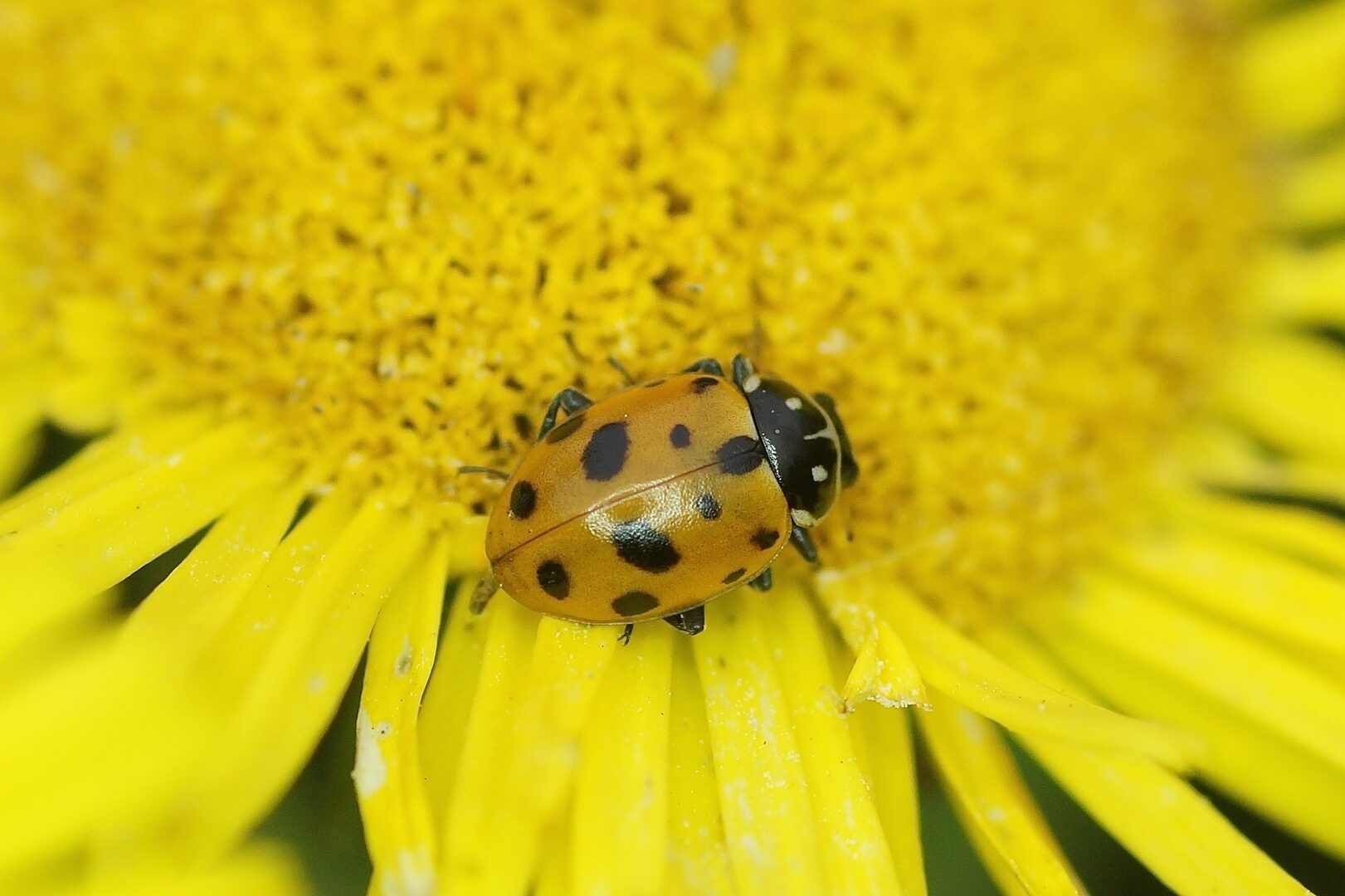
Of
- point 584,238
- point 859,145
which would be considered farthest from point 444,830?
point 859,145

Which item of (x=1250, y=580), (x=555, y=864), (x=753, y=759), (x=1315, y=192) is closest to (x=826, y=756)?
(x=753, y=759)

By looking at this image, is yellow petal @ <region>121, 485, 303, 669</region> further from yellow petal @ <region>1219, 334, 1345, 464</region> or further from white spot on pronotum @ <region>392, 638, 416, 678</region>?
yellow petal @ <region>1219, 334, 1345, 464</region>

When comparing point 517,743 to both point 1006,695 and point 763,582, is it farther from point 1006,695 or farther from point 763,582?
point 1006,695

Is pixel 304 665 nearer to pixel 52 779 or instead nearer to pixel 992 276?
pixel 52 779

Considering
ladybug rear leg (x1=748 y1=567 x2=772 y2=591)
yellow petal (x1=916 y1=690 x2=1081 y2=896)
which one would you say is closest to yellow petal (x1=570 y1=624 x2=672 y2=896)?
ladybug rear leg (x1=748 y1=567 x2=772 y2=591)

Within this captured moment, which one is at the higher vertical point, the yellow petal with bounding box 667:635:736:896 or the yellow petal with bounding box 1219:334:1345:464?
the yellow petal with bounding box 667:635:736:896

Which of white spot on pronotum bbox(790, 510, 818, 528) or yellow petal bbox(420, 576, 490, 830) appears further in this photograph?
white spot on pronotum bbox(790, 510, 818, 528)
